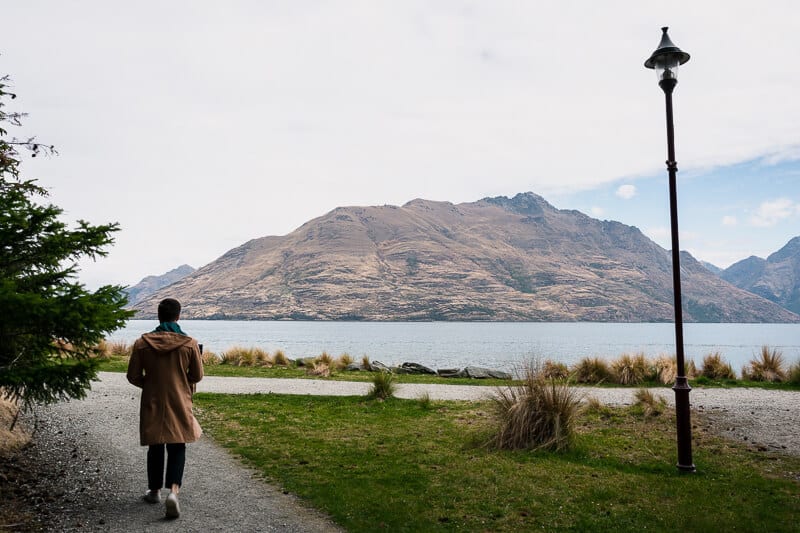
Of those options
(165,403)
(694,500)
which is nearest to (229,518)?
(165,403)

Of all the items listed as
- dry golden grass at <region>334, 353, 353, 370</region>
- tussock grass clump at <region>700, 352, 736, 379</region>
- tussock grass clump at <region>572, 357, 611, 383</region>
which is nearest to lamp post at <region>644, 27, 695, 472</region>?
tussock grass clump at <region>572, 357, 611, 383</region>

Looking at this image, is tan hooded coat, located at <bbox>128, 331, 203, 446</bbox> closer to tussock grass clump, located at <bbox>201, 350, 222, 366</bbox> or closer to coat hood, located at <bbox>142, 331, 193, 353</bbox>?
coat hood, located at <bbox>142, 331, 193, 353</bbox>

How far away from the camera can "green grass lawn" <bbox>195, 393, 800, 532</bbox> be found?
5512 millimetres

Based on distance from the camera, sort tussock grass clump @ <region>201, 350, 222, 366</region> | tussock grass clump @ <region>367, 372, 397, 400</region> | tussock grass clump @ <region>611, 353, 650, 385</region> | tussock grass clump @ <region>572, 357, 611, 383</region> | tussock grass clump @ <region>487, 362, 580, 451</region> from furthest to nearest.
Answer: tussock grass clump @ <region>201, 350, 222, 366</region> < tussock grass clump @ <region>572, 357, 611, 383</region> < tussock grass clump @ <region>611, 353, 650, 385</region> < tussock grass clump @ <region>367, 372, 397, 400</region> < tussock grass clump @ <region>487, 362, 580, 451</region>

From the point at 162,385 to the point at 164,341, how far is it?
1.41 feet

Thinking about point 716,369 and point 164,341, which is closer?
point 164,341

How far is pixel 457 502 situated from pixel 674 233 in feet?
14.7

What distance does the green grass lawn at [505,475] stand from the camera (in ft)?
18.1

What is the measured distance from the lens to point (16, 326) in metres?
4.82

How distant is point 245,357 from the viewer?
23438mm

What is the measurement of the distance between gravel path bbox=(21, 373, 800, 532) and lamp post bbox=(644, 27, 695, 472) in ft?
7.62

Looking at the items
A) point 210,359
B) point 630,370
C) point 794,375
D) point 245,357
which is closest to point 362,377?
point 245,357

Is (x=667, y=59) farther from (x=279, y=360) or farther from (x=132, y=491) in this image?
(x=279, y=360)

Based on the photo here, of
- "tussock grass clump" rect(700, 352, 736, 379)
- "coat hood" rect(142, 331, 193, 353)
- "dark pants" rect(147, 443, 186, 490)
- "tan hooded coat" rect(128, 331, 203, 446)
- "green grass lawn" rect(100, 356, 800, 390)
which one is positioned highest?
"coat hood" rect(142, 331, 193, 353)
